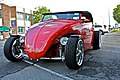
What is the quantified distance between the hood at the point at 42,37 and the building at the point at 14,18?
125ft

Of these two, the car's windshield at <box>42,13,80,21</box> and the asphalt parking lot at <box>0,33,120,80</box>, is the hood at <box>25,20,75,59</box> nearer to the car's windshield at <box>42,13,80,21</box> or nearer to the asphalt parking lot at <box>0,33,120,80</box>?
the asphalt parking lot at <box>0,33,120,80</box>

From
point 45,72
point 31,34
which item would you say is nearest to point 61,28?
point 31,34

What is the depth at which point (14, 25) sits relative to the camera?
49594 millimetres

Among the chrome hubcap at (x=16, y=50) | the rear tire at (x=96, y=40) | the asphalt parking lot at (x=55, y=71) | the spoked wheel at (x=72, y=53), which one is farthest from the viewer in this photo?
the rear tire at (x=96, y=40)

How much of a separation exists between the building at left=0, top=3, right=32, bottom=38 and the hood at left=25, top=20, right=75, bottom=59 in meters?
38.0

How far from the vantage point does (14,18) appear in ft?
170

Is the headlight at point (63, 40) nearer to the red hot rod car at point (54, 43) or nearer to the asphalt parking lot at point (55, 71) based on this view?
the red hot rod car at point (54, 43)

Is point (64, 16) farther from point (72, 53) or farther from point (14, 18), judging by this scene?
point (14, 18)

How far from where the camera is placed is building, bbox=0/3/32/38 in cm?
4512

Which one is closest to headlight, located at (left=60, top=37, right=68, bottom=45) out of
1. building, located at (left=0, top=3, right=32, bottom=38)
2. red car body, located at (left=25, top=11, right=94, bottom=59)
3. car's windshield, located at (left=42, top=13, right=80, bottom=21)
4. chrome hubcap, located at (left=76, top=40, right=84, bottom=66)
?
red car body, located at (left=25, top=11, right=94, bottom=59)

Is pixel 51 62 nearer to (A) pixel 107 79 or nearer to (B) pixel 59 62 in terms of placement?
(B) pixel 59 62

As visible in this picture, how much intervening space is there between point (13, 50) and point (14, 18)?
46.8m

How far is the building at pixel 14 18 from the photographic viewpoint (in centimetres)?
4512

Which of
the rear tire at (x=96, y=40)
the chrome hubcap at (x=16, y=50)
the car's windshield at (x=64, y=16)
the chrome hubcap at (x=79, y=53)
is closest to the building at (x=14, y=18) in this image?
the rear tire at (x=96, y=40)
